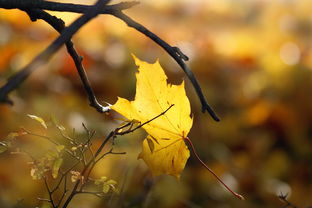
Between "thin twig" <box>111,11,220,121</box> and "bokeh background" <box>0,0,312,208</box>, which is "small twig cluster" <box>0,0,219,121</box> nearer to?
"thin twig" <box>111,11,220,121</box>

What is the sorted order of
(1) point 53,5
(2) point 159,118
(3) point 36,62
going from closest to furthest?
1. (3) point 36,62
2. (1) point 53,5
3. (2) point 159,118

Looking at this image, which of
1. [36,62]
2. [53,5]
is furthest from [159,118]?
[36,62]

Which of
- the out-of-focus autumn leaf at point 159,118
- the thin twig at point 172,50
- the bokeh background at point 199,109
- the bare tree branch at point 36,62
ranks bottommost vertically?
the bokeh background at point 199,109

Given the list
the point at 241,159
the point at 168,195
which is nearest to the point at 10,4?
the point at 168,195

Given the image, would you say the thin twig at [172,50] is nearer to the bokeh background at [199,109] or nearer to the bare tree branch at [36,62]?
the bare tree branch at [36,62]

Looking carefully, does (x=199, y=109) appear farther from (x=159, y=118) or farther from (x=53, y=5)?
(x=53, y=5)

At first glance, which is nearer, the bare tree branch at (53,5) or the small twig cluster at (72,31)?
the small twig cluster at (72,31)

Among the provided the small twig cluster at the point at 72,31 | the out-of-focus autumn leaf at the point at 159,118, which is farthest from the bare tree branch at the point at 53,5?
the out-of-focus autumn leaf at the point at 159,118
